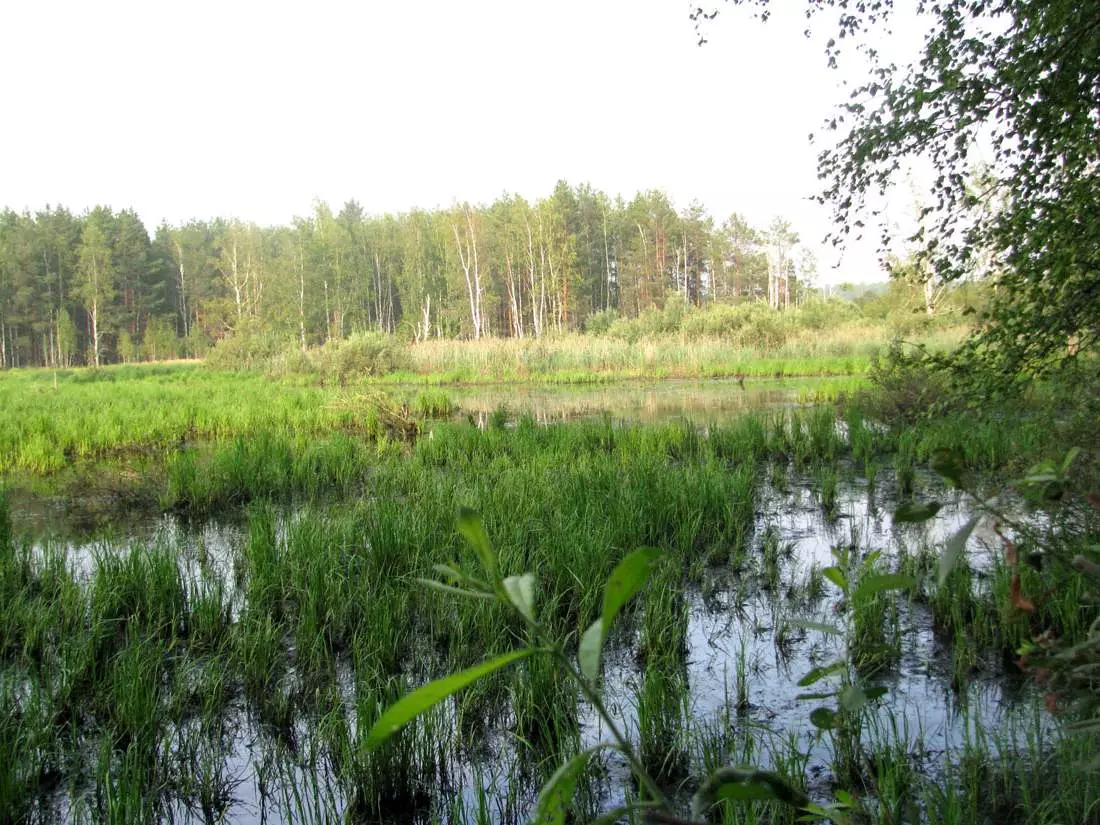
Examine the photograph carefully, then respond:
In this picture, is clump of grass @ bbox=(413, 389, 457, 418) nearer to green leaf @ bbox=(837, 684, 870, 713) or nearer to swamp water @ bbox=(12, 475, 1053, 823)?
swamp water @ bbox=(12, 475, 1053, 823)

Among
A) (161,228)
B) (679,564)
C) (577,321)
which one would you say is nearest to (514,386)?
(679,564)

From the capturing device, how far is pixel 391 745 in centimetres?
274

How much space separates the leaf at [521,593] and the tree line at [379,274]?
47.2 meters

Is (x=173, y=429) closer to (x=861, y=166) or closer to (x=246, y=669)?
(x=246, y=669)

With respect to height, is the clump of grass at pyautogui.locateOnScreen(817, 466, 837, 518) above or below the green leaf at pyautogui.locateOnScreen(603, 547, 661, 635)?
below

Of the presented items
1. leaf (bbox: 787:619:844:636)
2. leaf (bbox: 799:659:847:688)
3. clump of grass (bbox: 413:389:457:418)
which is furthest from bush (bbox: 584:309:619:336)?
leaf (bbox: 787:619:844:636)

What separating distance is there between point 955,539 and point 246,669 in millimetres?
3584

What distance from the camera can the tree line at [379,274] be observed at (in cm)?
5147

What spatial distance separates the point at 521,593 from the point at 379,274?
5777cm

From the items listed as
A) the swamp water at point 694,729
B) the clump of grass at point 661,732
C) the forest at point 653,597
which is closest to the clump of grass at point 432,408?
the forest at point 653,597

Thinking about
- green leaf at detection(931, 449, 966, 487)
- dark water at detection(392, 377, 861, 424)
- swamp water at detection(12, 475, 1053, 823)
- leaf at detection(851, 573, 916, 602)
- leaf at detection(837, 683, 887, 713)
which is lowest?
swamp water at detection(12, 475, 1053, 823)

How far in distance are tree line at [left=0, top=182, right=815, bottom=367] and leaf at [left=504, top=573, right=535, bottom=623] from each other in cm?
4723

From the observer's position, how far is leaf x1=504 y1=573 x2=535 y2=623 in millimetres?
526

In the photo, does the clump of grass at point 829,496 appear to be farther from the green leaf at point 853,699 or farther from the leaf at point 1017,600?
the leaf at point 1017,600
